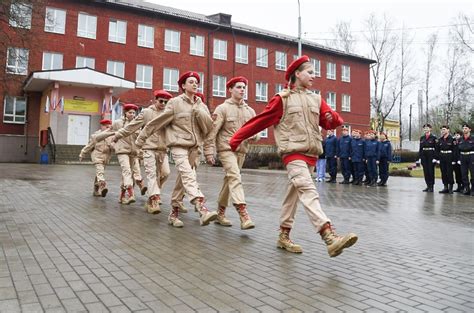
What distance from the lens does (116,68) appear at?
3731 centimetres

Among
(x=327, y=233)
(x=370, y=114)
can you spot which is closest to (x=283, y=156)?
(x=327, y=233)

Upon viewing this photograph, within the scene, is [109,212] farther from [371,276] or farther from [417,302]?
[417,302]

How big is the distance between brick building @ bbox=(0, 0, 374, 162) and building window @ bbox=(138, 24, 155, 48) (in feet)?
0.29

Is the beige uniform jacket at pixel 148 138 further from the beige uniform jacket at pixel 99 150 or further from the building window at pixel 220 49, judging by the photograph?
the building window at pixel 220 49

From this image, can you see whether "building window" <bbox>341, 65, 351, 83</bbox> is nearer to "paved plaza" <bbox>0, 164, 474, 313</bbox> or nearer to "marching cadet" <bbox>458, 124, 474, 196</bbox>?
"marching cadet" <bbox>458, 124, 474, 196</bbox>

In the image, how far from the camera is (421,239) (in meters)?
6.19

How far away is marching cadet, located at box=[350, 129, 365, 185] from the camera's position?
664 inches

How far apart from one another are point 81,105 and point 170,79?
10321 millimetres

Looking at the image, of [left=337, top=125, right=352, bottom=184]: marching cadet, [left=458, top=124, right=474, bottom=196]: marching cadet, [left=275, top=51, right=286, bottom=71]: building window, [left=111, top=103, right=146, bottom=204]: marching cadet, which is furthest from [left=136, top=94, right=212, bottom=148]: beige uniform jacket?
[left=275, top=51, right=286, bottom=71]: building window

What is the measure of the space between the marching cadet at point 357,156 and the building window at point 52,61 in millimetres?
26386

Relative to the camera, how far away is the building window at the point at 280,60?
46.2 m

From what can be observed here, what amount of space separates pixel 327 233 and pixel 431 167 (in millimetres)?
11291

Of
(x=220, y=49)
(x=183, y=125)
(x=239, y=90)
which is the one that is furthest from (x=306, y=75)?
(x=220, y=49)

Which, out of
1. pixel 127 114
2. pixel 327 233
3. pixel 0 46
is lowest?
pixel 327 233
